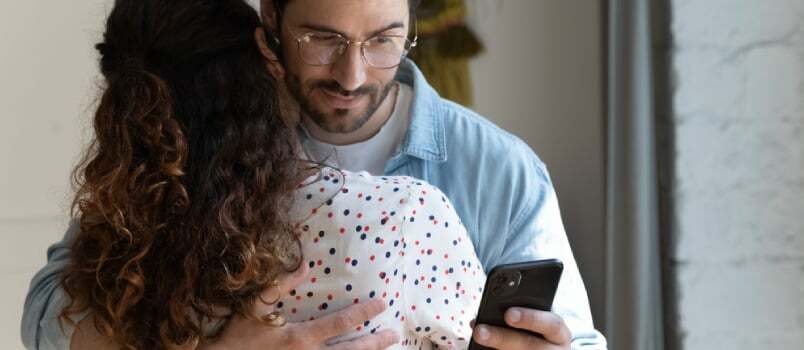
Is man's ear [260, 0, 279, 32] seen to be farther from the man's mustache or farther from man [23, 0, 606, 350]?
the man's mustache

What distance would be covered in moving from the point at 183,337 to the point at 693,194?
1405 mm

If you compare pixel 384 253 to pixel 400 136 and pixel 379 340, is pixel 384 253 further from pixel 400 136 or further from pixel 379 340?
pixel 400 136

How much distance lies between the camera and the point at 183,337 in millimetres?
1211

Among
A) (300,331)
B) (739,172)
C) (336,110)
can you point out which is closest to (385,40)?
(336,110)

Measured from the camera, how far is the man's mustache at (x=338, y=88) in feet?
4.99

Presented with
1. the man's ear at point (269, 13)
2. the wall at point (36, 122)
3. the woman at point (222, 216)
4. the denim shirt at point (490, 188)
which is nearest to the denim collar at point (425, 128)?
the denim shirt at point (490, 188)

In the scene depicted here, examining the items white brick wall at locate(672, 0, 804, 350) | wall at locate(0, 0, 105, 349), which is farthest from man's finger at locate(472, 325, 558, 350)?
wall at locate(0, 0, 105, 349)

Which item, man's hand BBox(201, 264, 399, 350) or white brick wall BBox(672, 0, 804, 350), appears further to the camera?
white brick wall BBox(672, 0, 804, 350)

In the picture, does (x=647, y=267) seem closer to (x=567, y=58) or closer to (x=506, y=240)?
(x=567, y=58)

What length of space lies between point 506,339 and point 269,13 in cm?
59

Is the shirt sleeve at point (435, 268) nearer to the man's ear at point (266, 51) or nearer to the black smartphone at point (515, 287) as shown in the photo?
the black smartphone at point (515, 287)

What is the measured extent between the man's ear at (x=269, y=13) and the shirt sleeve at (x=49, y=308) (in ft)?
1.24

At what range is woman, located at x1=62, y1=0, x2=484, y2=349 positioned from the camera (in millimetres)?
1157

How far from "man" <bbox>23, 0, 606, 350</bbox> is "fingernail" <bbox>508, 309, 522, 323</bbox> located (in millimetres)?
187
